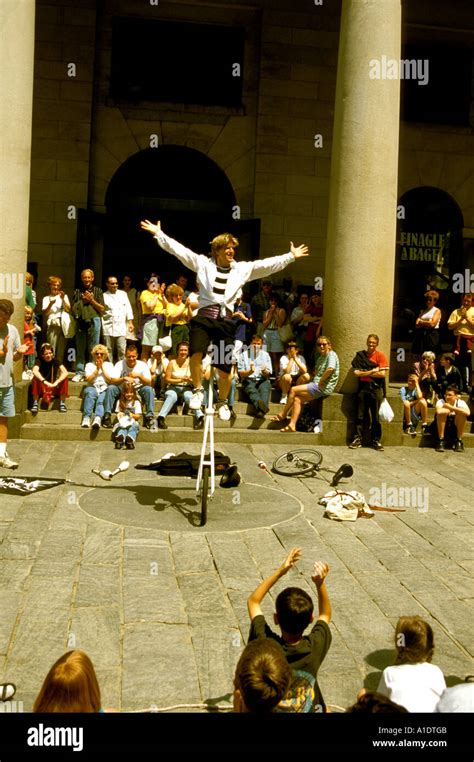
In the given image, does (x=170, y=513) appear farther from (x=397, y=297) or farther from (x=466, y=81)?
(x=466, y=81)

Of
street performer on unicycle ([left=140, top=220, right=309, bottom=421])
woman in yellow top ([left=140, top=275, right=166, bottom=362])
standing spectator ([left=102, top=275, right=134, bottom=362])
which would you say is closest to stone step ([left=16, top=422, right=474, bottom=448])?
woman in yellow top ([left=140, top=275, right=166, bottom=362])

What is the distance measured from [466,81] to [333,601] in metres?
17.4

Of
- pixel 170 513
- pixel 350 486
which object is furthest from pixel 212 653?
pixel 350 486

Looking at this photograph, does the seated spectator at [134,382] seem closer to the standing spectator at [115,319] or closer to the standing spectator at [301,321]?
the standing spectator at [115,319]

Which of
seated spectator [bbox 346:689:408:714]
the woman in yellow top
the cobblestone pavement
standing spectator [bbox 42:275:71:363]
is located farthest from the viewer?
the woman in yellow top

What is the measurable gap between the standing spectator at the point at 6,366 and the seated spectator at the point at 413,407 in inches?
255

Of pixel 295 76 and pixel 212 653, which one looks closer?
pixel 212 653

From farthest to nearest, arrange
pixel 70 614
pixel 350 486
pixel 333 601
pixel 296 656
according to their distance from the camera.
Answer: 1. pixel 350 486
2. pixel 333 601
3. pixel 70 614
4. pixel 296 656

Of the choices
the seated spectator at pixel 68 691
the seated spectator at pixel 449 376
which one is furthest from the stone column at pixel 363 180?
the seated spectator at pixel 68 691

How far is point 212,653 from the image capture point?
607cm

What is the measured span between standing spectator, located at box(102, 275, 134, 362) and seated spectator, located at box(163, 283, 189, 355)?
2.35 feet

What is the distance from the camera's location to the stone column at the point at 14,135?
13.6 metres

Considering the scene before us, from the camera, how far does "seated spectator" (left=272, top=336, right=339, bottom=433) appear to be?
14336 mm

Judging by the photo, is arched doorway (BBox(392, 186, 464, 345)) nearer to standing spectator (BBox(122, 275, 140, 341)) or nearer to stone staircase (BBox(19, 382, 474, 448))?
standing spectator (BBox(122, 275, 140, 341))
